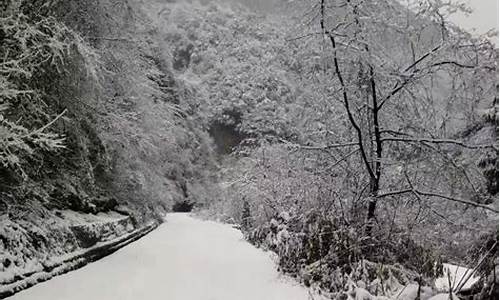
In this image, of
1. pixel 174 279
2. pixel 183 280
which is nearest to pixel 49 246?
pixel 174 279

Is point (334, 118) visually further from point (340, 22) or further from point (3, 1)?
point (3, 1)

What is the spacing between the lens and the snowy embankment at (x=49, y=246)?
5.40 m

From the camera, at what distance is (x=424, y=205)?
226 inches

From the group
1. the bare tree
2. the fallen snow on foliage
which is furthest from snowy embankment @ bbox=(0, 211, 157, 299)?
the fallen snow on foliage

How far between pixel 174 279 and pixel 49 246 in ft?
5.56

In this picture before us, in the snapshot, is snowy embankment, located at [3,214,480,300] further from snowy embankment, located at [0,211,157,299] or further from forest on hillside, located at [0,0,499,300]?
forest on hillside, located at [0,0,499,300]

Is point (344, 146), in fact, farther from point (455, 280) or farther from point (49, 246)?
point (49, 246)

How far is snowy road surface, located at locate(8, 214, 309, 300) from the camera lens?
17.6 feet

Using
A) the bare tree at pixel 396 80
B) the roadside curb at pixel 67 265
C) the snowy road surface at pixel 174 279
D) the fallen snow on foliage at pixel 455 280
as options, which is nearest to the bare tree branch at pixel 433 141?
the bare tree at pixel 396 80

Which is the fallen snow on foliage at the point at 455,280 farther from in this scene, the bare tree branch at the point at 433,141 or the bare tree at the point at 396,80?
the bare tree branch at the point at 433,141

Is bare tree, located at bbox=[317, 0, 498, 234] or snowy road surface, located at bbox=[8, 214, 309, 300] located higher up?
bare tree, located at bbox=[317, 0, 498, 234]

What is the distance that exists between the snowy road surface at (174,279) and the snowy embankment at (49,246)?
137mm

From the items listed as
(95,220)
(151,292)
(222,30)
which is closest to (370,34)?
(151,292)

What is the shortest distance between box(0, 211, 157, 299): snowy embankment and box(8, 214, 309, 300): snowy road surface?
14 cm
